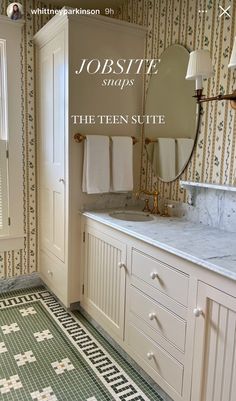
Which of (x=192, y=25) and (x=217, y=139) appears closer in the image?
(x=217, y=139)

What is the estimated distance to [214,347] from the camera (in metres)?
1.28

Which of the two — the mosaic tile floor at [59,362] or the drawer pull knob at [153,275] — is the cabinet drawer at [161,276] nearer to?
the drawer pull knob at [153,275]

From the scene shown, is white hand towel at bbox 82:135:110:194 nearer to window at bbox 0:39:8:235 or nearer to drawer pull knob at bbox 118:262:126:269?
drawer pull knob at bbox 118:262:126:269

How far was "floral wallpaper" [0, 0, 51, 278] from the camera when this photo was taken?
8.71 feet

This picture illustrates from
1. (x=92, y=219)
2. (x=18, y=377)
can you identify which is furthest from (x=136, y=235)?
(x=18, y=377)

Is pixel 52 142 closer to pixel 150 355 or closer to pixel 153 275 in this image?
pixel 153 275

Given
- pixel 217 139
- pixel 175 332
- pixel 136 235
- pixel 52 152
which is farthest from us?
pixel 52 152

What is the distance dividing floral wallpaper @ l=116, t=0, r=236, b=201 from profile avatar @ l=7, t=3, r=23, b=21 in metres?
1.00

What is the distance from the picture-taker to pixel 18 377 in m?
1.81

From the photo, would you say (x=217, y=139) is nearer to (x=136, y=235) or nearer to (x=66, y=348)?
(x=136, y=235)

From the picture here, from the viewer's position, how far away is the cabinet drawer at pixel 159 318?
57.7 inches

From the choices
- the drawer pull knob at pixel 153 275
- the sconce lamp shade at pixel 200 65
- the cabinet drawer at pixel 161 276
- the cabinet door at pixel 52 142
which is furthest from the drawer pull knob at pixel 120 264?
the sconce lamp shade at pixel 200 65

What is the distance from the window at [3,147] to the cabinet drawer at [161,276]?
147cm

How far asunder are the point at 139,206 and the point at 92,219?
1.75 feet
